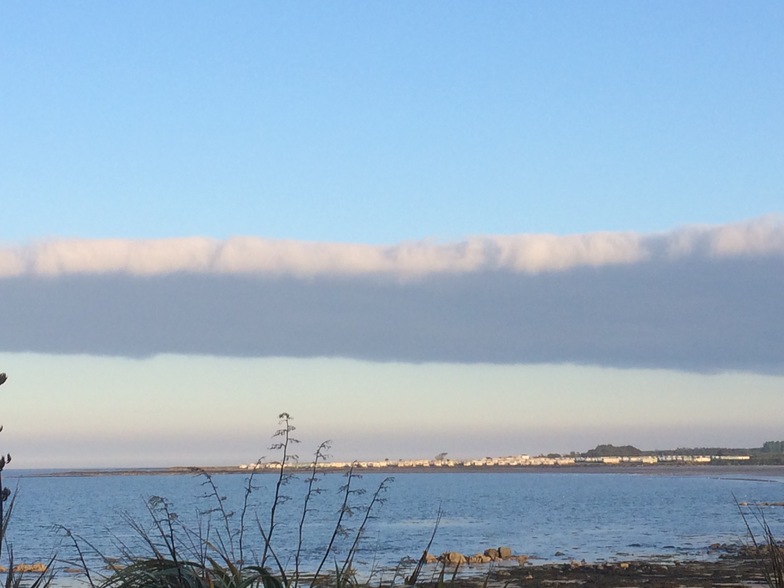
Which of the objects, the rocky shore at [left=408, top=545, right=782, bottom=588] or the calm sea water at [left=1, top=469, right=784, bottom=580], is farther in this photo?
the calm sea water at [left=1, top=469, right=784, bottom=580]

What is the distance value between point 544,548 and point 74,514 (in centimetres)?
5701

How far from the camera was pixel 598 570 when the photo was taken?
40062mm

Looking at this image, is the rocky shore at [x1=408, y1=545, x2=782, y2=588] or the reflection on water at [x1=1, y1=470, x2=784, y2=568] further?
the reflection on water at [x1=1, y1=470, x2=784, y2=568]

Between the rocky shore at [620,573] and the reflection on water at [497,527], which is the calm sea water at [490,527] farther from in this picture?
the rocky shore at [620,573]

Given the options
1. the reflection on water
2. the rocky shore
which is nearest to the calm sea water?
the reflection on water

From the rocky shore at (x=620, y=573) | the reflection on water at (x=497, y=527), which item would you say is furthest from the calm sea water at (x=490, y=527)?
the rocky shore at (x=620, y=573)

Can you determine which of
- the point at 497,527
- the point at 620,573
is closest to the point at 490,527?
the point at 497,527

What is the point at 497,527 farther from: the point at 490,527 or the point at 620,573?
the point at 620,573

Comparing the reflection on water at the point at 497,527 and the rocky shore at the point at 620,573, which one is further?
the reflection on water at the point at 497,527

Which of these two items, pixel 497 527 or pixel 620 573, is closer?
pixel 620 573

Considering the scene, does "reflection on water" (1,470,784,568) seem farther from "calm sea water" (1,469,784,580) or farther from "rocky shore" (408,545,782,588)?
"rocky shore" (408,545,782,588)

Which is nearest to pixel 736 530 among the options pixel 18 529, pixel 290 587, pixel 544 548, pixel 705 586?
pixel 544 548

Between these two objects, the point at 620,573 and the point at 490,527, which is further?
the point at 490,527

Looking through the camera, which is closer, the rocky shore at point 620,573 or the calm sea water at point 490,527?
the rocky shore at point 620,573
